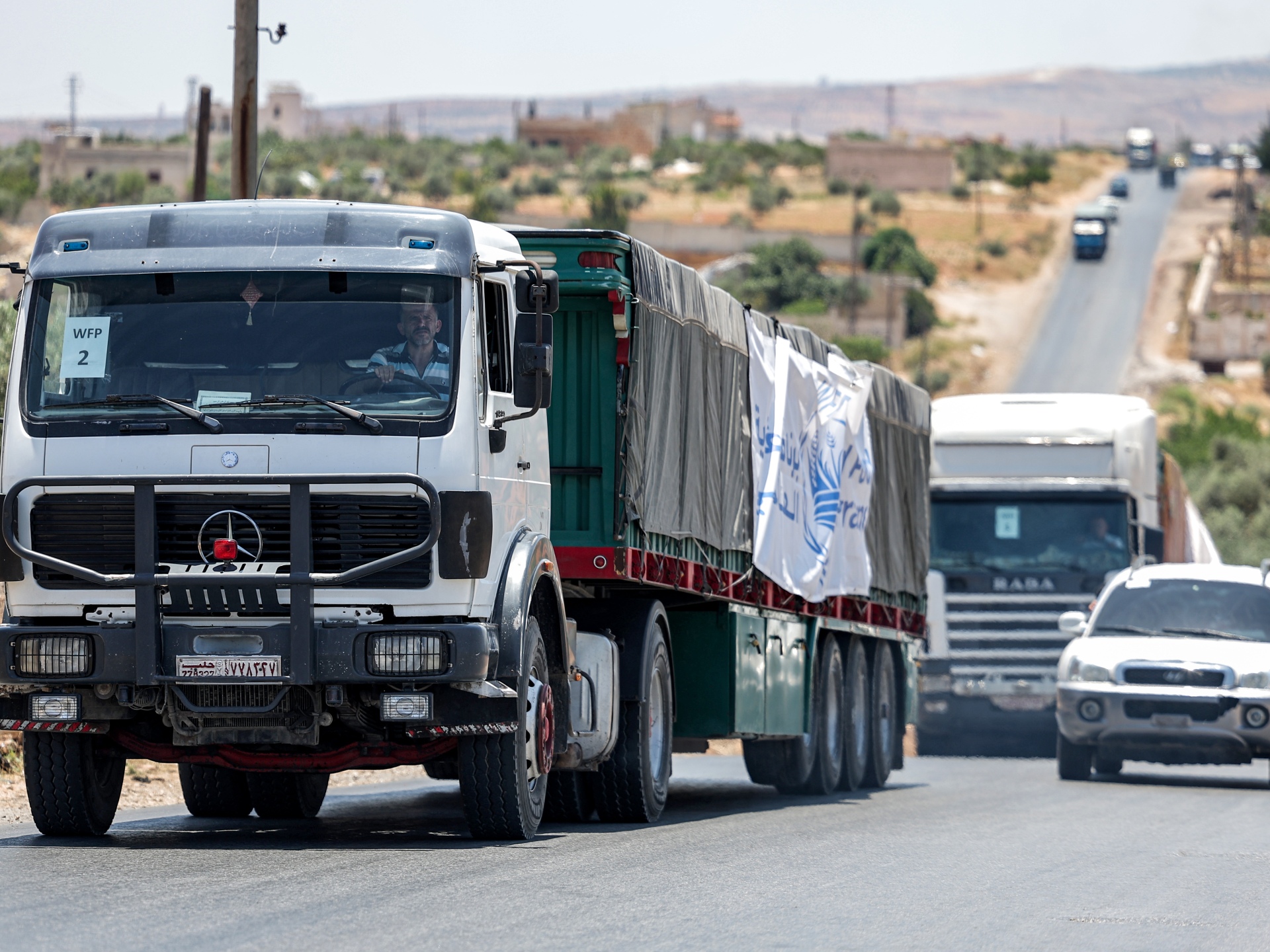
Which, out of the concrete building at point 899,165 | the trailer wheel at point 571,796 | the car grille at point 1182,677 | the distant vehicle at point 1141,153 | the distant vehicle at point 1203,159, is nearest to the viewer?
the trailer wheel at point 571,796

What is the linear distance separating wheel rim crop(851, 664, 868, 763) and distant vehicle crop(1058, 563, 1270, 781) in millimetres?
1964

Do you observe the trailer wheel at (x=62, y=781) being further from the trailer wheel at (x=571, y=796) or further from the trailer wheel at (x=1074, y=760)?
the trailer wheel at (x=1074, y=760)

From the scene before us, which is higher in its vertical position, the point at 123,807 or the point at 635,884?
the point at 635,884

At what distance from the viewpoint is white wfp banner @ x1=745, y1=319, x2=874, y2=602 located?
599 inches

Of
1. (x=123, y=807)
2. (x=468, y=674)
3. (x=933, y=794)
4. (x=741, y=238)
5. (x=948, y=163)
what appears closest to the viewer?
(x=468, y=674)

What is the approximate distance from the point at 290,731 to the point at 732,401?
199 inches

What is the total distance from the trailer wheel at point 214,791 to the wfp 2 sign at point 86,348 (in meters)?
3.58

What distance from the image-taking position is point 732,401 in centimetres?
1458

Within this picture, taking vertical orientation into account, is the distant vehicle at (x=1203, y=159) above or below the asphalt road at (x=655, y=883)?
above

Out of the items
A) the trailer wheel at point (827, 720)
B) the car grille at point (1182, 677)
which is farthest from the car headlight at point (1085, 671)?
the trailer wheel at point (827, 720)

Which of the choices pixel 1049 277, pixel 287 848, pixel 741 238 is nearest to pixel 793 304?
pixel 741 238

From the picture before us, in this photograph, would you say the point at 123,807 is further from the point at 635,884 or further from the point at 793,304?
the point at 793,304

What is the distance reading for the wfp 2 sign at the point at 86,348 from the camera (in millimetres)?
10281

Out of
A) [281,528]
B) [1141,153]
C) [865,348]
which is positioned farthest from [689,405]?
[1141,153]
